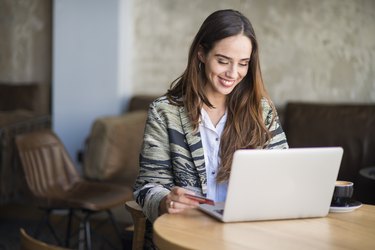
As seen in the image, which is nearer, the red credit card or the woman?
the red credit card

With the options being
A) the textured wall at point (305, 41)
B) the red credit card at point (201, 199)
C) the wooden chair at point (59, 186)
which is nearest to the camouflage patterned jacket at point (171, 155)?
the red credit card at point (201, 199)

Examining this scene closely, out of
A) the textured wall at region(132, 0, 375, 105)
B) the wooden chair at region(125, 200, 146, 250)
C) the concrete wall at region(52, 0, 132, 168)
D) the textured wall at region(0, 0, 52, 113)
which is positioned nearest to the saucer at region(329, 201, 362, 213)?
the wooden chair at region(125, 200, 146, 250)

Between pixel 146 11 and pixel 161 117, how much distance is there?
3.34 metres

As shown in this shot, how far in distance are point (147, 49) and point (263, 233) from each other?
12.8 ft

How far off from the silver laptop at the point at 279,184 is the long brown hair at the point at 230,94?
1.19ft

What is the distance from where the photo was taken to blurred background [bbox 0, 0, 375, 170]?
16.3 ft

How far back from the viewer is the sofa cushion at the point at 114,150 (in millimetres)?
4562

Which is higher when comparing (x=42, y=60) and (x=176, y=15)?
(x=176, y=15)

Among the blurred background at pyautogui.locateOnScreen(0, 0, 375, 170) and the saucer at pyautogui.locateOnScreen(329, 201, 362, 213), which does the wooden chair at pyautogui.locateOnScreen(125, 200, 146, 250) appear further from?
the blurred background at pyautogui.locateOnScreen(0, 0, 375, 170)

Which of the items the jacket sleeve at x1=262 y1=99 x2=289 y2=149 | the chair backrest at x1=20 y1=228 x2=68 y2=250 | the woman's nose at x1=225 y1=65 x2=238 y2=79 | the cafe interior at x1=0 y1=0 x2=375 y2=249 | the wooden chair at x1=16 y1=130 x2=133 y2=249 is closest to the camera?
the chair backrest at x1=20 y1=228 x2=68 y2=250

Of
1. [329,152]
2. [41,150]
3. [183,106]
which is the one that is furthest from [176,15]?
[329,152]

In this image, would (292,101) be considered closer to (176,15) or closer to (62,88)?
(176,15)

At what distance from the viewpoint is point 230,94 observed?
2398 millimetres

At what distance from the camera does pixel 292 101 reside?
5051 millimetres
